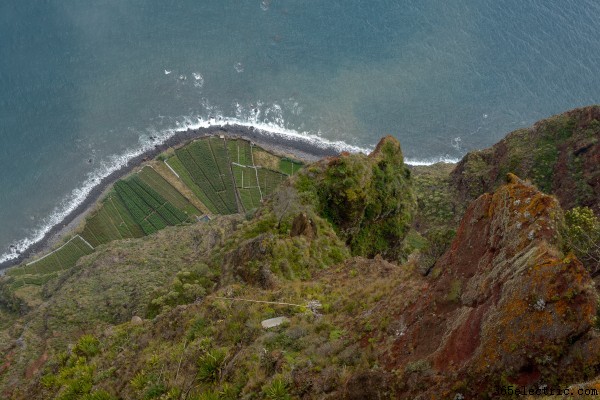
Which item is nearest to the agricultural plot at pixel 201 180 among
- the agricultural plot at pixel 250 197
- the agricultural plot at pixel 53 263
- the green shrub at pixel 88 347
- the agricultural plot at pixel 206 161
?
the agricultural plot at pixel 206 161

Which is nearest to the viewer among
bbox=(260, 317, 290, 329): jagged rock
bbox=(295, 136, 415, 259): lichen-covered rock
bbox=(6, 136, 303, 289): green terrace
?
bbox=(260, 317, 290, 329): jagged rock

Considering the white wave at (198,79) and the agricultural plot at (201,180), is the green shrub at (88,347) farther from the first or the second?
the white wave at (198,79)

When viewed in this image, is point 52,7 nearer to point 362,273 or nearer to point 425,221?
point 425,221

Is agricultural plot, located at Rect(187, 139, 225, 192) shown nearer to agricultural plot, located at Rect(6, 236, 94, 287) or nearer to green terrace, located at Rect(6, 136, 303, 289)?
green terrace, located at Rect(6, 136, 303, 289)

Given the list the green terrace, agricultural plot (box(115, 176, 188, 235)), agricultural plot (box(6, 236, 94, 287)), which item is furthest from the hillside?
agricultural plot (box(115, 176, 188, 235))

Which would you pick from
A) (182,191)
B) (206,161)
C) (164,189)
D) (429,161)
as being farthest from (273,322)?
(429,161)

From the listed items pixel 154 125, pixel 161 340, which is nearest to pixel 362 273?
pixel 161 340

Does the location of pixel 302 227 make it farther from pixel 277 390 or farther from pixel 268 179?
pixel 268 179
